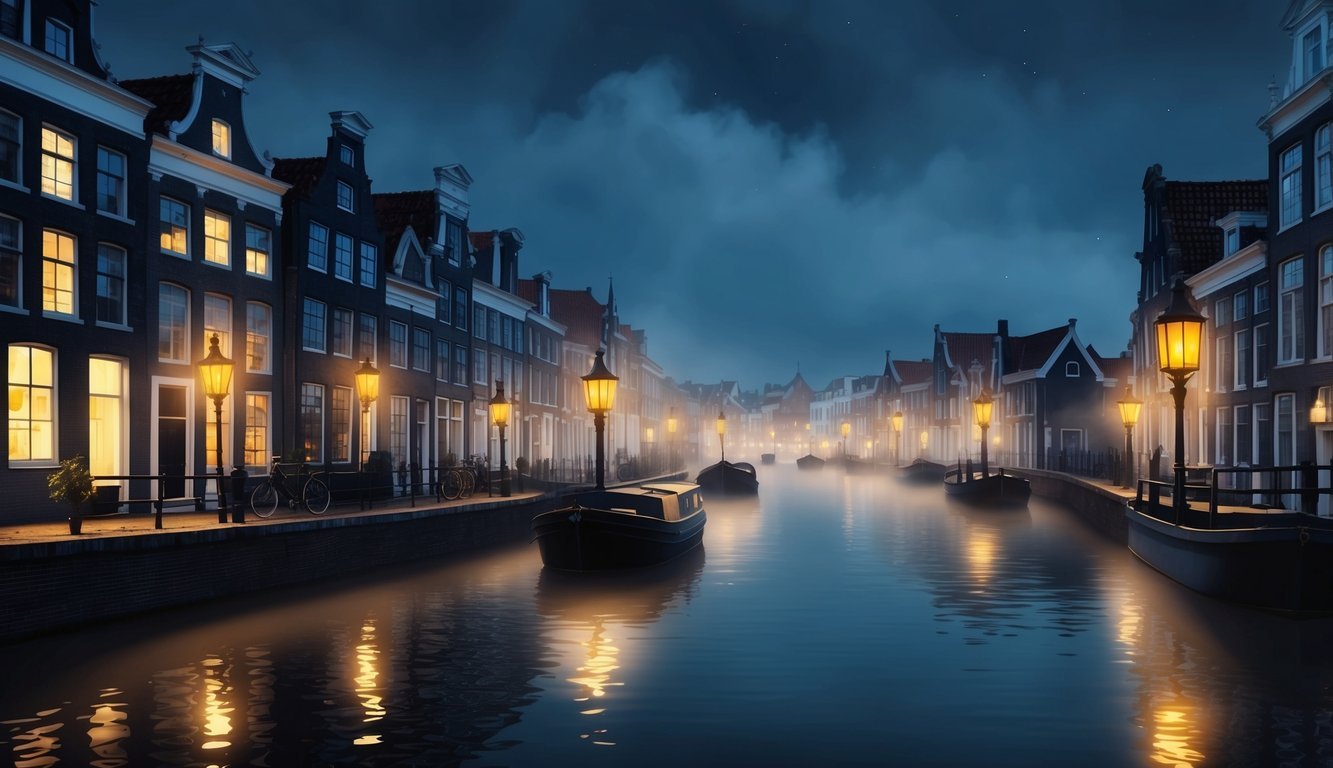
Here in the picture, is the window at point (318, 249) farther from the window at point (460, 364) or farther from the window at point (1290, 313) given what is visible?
the window at point (1290, 313)

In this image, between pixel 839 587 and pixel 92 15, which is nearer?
pixel 839 587

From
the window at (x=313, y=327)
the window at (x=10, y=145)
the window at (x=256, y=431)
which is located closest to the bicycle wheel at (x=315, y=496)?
the window at (x=256, y=431)

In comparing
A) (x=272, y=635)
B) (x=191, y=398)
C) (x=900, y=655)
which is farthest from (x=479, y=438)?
(x=900, y=655)

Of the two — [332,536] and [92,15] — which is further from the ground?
[92,15]

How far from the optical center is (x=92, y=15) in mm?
25625

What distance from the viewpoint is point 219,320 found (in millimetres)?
31031

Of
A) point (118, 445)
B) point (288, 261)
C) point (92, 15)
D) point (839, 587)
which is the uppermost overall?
point (92, 15)

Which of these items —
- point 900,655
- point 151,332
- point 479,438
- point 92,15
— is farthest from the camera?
point 479,438

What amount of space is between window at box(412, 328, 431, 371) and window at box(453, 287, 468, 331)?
10.6 ft

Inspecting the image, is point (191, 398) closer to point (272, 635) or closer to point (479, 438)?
point (272, 635)

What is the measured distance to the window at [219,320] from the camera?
3041cm

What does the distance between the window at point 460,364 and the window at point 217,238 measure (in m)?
16.6

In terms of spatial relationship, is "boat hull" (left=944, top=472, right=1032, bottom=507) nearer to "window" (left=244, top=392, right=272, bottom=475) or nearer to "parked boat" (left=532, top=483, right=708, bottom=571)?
"parked boat" (left=532, top=483, right=708, bottom=571)

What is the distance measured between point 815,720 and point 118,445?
20770 mm
